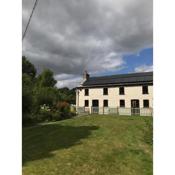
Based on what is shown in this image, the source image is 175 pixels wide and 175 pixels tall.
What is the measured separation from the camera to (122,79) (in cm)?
2505

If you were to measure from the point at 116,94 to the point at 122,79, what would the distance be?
6.08 feet

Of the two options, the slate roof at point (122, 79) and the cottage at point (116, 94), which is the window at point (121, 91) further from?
the slate roof at point (122, 79)

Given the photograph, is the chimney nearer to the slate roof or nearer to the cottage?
the slate roof

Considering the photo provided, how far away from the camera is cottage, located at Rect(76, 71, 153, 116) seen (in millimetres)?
22453

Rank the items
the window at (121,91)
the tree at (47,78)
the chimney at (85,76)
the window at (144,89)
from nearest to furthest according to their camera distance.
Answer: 1. the window at (144,89)
2. the window at (121,91)
3. the chimney at (85,76)
4. the tree at (47,78)

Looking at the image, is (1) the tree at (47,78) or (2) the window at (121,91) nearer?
(2) the window at (121,91)

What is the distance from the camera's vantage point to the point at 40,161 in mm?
5238

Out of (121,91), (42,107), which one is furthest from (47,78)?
(42,107)

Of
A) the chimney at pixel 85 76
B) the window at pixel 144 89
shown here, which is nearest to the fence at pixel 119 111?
the window at pixel 144 89

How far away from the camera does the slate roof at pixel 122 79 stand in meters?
23.0

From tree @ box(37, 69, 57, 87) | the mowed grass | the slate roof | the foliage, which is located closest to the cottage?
Result: the slate roof
